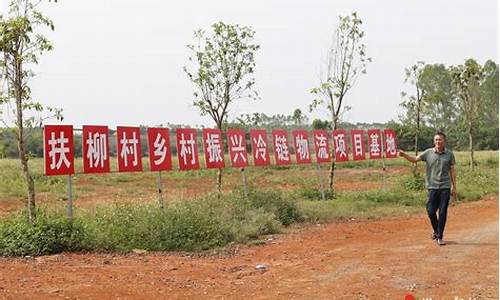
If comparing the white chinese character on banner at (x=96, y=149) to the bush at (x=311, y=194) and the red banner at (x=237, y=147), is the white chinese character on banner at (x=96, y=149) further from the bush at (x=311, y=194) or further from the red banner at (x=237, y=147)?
the bush at (x=311, y=194)

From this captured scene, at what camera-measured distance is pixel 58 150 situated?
8008mm

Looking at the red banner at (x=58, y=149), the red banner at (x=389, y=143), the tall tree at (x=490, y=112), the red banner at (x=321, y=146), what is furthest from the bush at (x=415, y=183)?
the tall tree at (x=490, y=112)

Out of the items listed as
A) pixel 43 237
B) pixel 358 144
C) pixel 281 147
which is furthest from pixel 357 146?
pixel 43 237

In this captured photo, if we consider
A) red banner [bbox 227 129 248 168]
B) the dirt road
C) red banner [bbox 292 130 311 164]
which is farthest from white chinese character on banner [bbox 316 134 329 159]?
the dirt road

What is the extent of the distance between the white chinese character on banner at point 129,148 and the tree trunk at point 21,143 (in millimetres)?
1466

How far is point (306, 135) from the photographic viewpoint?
13.2 meters

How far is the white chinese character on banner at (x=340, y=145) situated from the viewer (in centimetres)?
1377

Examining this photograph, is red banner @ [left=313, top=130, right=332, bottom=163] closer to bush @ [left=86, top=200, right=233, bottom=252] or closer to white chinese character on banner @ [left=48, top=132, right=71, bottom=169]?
bush @ [left=86, top=200, right=233, bottom=252]

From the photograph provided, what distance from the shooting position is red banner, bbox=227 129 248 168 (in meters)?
11.0

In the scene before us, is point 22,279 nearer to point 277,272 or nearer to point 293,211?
point 277,272

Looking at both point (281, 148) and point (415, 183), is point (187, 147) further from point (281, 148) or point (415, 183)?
point (415, 183)

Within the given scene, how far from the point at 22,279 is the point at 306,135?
27.1 feet

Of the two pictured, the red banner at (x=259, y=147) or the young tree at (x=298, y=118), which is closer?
the red banner at (x=259, y=147)

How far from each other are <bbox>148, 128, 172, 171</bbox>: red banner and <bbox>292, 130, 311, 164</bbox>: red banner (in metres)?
3.93
